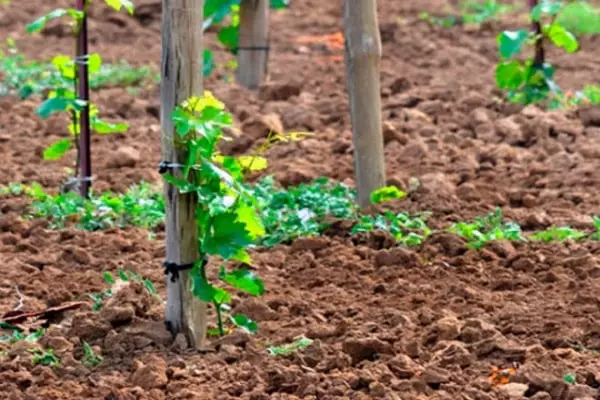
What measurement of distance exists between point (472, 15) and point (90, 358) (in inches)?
297

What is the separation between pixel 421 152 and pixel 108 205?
1.72m

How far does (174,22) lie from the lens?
15.0 ft

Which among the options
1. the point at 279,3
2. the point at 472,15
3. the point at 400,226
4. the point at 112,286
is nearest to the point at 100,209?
the point at 112,286

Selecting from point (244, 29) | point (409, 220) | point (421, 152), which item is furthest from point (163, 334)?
point (244, 29)

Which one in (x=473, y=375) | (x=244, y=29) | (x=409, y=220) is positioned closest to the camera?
(x=473, y=375)

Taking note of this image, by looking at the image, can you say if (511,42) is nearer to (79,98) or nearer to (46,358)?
(79,98)

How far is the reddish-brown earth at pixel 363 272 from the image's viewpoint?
437 cm

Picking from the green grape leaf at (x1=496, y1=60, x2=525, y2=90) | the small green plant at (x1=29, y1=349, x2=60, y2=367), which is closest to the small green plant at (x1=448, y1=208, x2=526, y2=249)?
the small green plant at (x1=29, y1=349, x2=60, y2=367)

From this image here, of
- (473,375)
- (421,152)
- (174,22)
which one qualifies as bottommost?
(473,375)

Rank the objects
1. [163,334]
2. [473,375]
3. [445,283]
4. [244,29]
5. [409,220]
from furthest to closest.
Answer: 1. [244,29]
2. [409,220]
3. [445,283]
4. [163,334]
5. [473,375]

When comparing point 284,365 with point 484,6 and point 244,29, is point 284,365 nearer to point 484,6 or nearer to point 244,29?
point 244,29

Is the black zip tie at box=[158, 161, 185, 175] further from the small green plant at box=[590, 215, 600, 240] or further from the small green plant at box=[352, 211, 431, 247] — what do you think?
the small green plant at box=[590, 215, 600, 240]

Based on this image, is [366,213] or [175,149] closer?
[175,149]

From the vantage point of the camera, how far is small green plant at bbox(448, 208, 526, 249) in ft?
18.7
